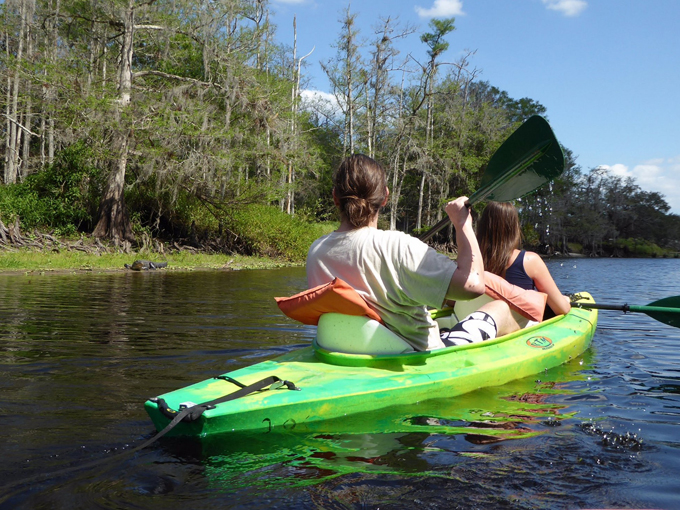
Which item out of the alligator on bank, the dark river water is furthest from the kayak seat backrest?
the alligator on bank

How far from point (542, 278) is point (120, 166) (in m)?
14.2

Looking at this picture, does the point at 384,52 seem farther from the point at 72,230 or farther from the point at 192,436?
the point at 192,436

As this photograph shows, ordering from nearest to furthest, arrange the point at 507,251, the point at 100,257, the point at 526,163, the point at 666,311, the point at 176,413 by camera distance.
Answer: the point at 176,413
the point at 526,163
the point at 507,251
the point at 666,311
the point at 100,257

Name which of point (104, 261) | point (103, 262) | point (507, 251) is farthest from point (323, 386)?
point (104, 261)

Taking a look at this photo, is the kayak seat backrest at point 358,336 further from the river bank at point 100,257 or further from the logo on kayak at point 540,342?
the river bank at point 100,257

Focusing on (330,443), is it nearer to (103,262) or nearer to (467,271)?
(467,271)

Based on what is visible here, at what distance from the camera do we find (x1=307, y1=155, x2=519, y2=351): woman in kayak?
276 cm

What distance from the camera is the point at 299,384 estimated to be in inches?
122

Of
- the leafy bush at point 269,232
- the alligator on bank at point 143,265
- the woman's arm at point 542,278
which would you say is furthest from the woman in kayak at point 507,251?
the leafy bush at point 269,232

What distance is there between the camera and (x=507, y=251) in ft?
15.3

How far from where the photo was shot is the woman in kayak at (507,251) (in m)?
4.50

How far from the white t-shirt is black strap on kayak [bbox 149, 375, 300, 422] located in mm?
607

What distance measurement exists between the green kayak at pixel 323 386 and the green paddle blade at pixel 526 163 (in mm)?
1056

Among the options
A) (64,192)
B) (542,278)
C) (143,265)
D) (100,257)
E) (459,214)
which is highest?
(64,192)
